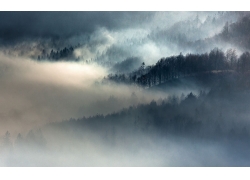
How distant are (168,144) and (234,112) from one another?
0.87 m

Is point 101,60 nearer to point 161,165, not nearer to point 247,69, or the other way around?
point 161,165

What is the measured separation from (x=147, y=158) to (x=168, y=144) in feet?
0.97

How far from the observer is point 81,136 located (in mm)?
3607

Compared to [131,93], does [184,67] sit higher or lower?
higher

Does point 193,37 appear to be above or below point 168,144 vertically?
above
